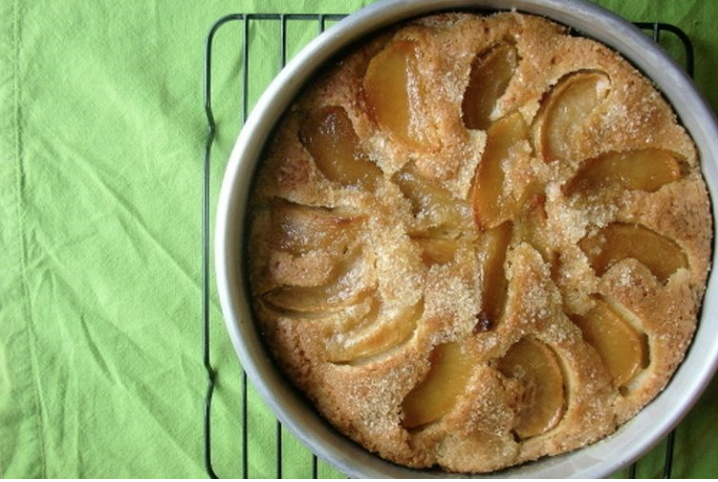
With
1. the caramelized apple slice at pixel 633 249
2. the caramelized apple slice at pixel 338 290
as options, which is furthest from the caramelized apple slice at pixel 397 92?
the caramelized apple slice at pixel 633 249

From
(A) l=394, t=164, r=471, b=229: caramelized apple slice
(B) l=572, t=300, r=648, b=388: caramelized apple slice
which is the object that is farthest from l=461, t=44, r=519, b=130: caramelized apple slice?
(B) l=572, t=300, r=648, b=388: caramelized apple slice

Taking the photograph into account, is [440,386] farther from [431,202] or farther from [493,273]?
[431,202]

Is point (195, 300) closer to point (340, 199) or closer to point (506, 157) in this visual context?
point (340, 199)

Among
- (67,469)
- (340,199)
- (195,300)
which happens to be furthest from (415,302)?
(67,469)

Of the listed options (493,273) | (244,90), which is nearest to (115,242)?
(244,90)

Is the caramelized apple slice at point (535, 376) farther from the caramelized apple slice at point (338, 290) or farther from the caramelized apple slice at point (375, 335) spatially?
the caramelized apple slice at point (338, 290)
